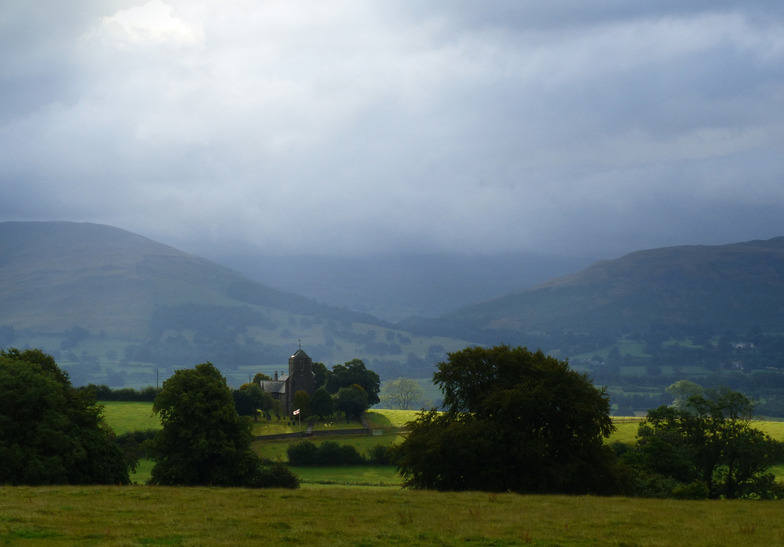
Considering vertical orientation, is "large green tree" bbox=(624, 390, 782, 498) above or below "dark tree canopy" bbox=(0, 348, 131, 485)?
below

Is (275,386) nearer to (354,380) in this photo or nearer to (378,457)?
(354,380)

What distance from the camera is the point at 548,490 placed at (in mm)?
43906

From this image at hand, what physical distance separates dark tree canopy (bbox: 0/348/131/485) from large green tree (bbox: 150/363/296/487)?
3.69 meters

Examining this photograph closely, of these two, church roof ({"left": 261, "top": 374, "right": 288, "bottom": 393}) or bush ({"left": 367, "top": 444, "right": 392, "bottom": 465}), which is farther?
church roof ({"left": 261, "top": 374, "right": 288, "bottom": 393})

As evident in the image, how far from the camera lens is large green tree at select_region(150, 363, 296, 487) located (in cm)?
5153

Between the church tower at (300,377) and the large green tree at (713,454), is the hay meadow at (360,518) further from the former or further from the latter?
the church tower at (300,377)

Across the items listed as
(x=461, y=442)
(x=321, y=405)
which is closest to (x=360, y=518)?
(x=461, y=442)

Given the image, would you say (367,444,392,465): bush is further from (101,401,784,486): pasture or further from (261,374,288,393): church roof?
(261,374,288,393): church roof

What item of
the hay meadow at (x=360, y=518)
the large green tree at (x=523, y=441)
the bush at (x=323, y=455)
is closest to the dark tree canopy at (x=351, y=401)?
the bush at (x=323, y=455)

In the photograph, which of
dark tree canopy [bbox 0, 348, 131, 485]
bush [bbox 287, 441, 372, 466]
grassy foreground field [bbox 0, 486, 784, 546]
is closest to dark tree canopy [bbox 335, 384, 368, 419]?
bush [bbox 287, 441, 372, 466]

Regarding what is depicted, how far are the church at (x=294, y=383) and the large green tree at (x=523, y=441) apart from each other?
265ft

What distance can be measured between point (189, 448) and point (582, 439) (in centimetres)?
2784

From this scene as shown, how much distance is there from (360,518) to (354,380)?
102339 millimetres

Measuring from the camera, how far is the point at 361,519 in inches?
1144
